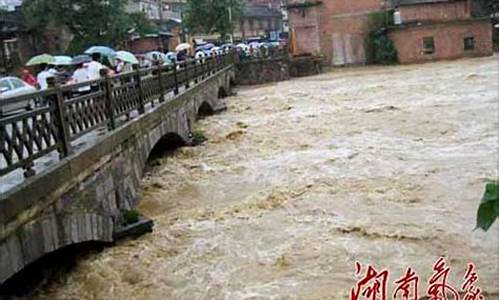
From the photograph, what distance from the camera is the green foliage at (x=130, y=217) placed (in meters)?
9.43

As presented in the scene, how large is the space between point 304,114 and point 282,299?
50.7ft

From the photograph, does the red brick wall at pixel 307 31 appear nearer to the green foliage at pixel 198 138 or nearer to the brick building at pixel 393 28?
the brick building at pixel 393 28

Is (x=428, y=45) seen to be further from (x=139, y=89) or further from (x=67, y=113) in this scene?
(x=67, y=113)

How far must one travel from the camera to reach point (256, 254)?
28.7ft

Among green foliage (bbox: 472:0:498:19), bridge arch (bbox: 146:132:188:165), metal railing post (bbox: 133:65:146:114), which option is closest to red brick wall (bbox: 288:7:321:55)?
green foliage (bbox: 472:0:498:19)

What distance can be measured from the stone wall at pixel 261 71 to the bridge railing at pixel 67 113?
2443 centimetres

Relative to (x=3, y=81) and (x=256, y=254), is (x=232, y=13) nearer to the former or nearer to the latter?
(x=3, y=81)

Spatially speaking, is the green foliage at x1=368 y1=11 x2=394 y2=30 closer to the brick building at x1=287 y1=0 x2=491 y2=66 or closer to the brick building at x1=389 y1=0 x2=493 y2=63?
the brick building at x1=287 y1=0 x2=491 y2=66

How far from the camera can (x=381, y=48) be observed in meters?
40.7

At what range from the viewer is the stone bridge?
223 inches

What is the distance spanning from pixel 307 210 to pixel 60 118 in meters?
4.71

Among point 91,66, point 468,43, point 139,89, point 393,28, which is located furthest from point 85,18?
point 139,89

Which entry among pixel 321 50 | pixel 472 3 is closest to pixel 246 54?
pixel 321 50

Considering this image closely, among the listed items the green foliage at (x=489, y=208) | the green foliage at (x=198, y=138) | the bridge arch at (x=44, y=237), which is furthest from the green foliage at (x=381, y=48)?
the green foliage at (x=489, y=208)
